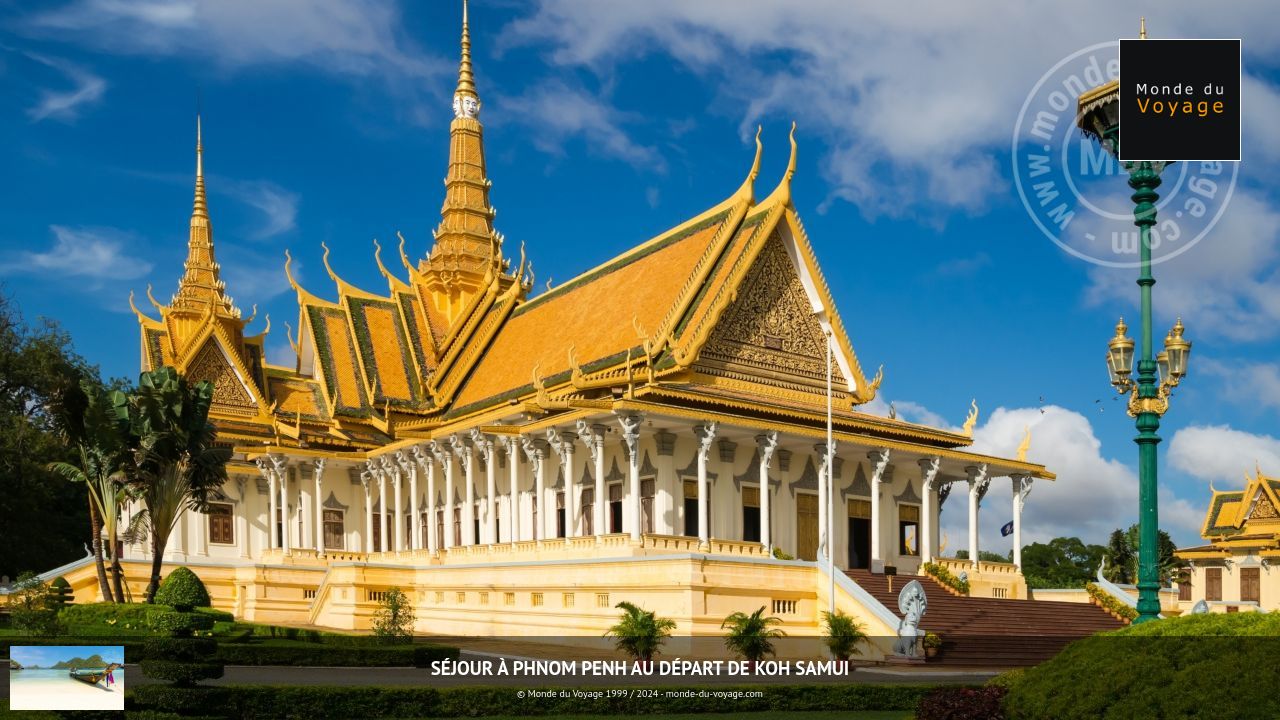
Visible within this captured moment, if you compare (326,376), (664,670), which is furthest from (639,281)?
(664,670)

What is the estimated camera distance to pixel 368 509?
136ft

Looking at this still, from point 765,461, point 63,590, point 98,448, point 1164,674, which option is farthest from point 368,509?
point 1164,674

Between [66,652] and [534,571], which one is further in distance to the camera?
[534,571]

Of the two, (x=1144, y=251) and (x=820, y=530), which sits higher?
(x=1144, y=251)

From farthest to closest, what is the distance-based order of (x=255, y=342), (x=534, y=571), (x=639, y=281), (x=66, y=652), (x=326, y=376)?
1. (x=255, y=342)
2. (x=326, y=376)
3. (x=639, y=281)
4. (x=534, y=571)
5. (x=66, y=652)

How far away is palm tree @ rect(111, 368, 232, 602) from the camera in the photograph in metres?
32.1

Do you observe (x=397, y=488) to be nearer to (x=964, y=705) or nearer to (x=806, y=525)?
(x=806, y=525)

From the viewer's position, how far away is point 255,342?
4762cm

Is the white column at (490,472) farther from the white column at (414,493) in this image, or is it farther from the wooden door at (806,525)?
the wooden door at (806,525)

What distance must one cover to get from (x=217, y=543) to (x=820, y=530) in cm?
2126

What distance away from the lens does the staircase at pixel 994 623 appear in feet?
80.5

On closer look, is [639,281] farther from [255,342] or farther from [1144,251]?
[1144,251]

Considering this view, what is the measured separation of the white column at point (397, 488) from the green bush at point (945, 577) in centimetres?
1581

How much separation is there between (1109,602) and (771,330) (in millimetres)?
10416
